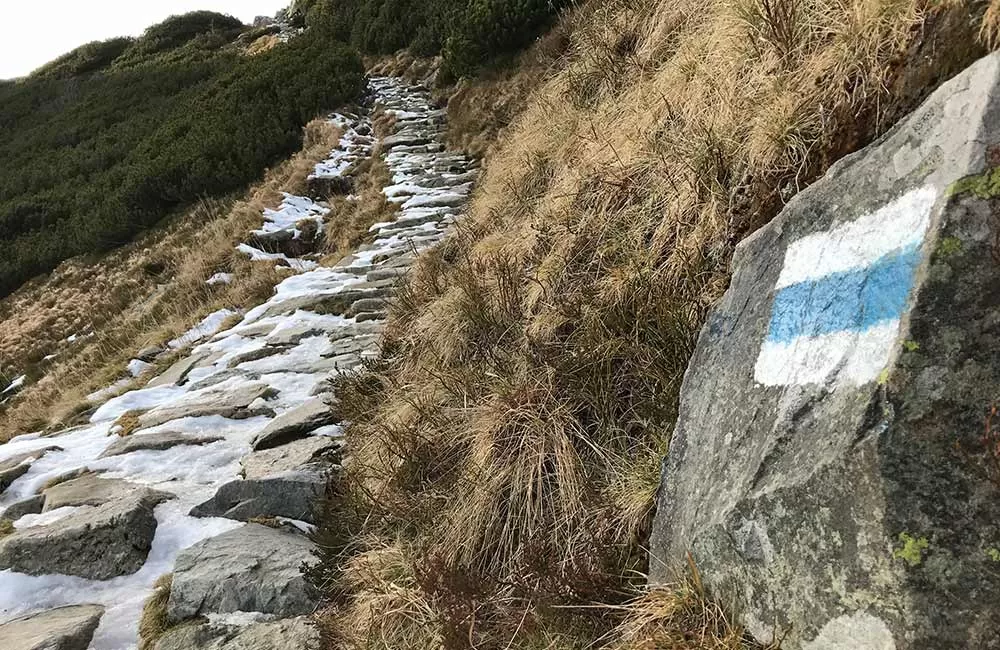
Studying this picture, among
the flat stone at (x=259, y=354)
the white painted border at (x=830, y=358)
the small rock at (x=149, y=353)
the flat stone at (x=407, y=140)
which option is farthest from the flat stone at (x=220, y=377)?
the flat stone at (x=407, y=140)

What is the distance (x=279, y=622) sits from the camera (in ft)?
9.66

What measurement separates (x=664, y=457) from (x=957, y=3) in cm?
177

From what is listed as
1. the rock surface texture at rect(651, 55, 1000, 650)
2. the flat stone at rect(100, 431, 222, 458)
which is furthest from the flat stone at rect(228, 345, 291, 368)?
the rock surface texture at rect(651, 55, 1000, 650)

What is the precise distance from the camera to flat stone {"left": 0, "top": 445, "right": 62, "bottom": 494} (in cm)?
492

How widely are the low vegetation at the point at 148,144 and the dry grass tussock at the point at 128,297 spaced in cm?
93

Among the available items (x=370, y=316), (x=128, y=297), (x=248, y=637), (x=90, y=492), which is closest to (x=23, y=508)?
(x=90, y=492)

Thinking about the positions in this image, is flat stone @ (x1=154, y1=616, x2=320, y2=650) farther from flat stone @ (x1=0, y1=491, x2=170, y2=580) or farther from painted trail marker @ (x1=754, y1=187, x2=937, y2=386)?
painted trail marker @ (x1=754, y1=187, x2=937, y2=386)

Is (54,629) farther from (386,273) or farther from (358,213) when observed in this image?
(358,213)

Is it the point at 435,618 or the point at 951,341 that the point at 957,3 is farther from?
the point at 435,618

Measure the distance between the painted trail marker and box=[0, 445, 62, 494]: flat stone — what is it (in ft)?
17.8

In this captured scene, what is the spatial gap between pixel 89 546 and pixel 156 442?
1362 mm

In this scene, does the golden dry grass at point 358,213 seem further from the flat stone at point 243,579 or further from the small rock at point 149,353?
the flat stone at point 243,579

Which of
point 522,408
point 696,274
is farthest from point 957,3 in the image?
point 522,408

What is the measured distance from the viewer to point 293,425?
459 cm
